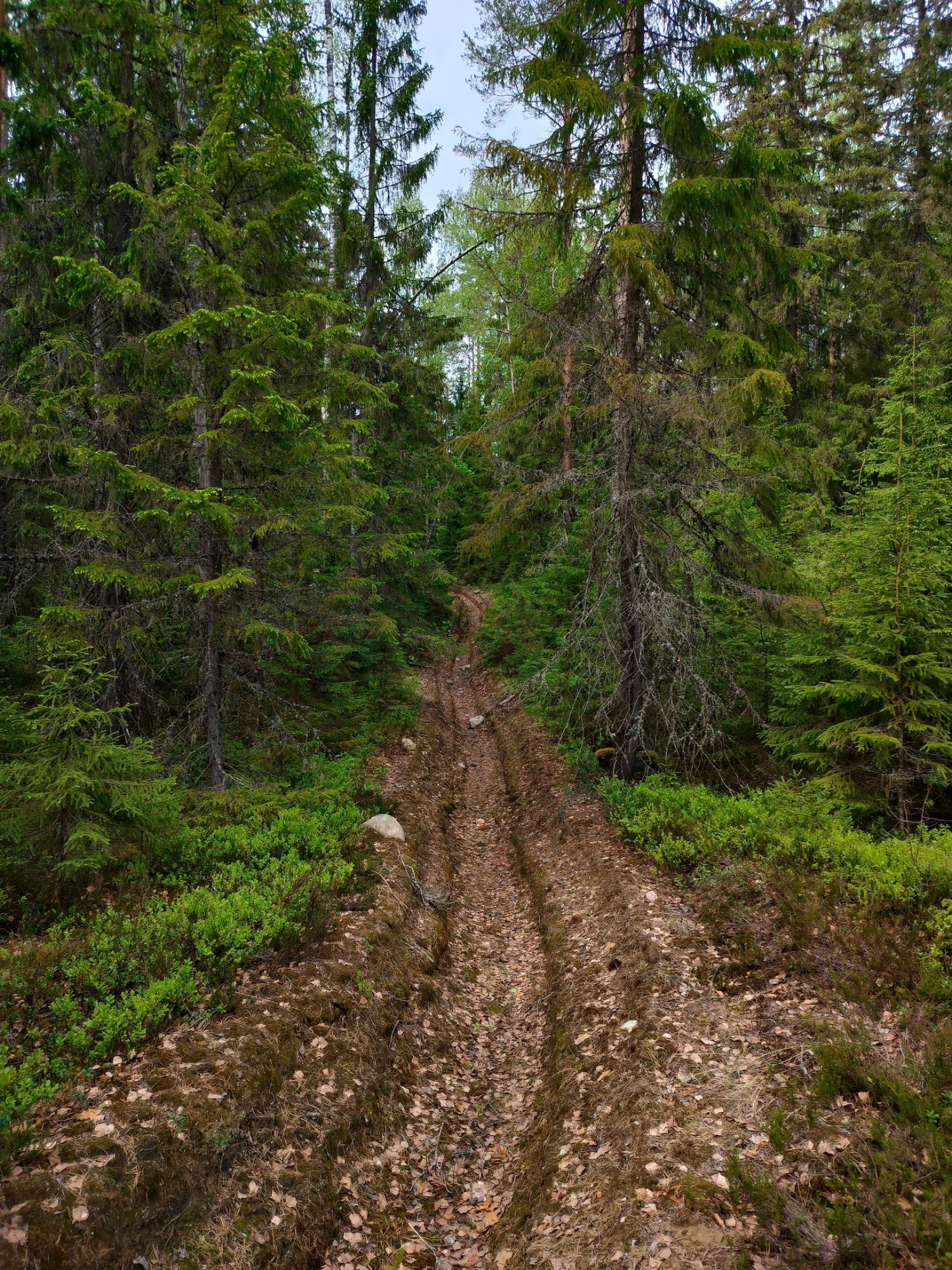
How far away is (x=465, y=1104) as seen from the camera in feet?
19.1

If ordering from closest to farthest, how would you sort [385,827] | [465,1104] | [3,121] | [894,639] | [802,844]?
1. [465,1104]
2. [802,844]
3. [894,639]
4. [3,121]
5. [385,827]

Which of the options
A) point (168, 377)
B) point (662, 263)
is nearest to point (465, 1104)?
point (168, 377)

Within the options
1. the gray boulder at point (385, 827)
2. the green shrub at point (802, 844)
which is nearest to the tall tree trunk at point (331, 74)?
the gray boulder at point (385, 827)

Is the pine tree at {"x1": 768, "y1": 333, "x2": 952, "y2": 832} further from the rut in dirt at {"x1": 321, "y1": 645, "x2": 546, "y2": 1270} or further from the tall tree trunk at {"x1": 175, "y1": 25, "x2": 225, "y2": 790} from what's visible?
the tall tree trunk at {"x1": 175, "y1": 25, "x2": 225, "y2": 790}

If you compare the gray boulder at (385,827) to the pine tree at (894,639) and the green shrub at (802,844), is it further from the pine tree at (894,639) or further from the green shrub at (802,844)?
the pine tree at (894,639)


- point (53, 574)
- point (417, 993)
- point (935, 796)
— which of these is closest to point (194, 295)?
point (53, 574)

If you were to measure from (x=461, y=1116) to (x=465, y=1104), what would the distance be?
152 mm

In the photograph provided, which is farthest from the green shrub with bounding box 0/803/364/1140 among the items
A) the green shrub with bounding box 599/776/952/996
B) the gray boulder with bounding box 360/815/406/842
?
the green shrub with bounding box 599/776/952/996

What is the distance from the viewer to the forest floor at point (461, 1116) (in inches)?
142

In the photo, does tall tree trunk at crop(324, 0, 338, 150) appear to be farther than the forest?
Yes

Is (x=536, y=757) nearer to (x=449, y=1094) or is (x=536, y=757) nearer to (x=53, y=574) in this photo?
(x=449, y=1094)

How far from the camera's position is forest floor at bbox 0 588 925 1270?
3.61 m

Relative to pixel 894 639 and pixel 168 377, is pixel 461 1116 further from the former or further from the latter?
pixel 168 377

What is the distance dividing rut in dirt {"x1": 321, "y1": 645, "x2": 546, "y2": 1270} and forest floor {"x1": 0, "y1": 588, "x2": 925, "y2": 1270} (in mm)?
21
